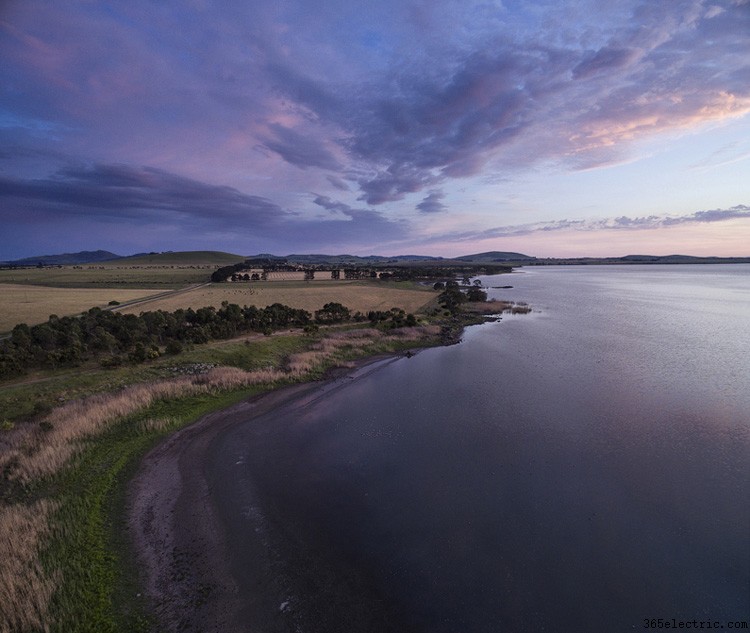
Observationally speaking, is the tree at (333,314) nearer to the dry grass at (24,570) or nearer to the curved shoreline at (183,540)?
the curved shoreline at (183,540)

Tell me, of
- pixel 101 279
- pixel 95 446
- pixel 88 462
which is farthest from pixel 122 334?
pixel 101 279

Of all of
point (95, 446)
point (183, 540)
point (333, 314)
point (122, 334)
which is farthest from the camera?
point (333, 314)

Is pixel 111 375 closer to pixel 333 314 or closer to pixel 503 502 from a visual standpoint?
pixel 503 502

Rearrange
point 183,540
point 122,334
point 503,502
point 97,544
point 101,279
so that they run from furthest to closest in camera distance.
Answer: point 101,279 → point 122,334 → point 503,502 → point 183,540 → point 97,544

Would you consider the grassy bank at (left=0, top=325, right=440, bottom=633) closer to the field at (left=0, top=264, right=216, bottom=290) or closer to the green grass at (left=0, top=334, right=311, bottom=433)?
the green grass at (left=0, top=334, right=311, bottom=433)

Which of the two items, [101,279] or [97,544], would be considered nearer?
[97,544]

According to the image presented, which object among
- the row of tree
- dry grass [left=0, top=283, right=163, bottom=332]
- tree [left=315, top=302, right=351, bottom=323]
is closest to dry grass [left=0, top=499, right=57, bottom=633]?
the row of tree

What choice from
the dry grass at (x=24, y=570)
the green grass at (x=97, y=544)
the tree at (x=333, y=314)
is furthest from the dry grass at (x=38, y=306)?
the dry grass at (x=24, y=570)
